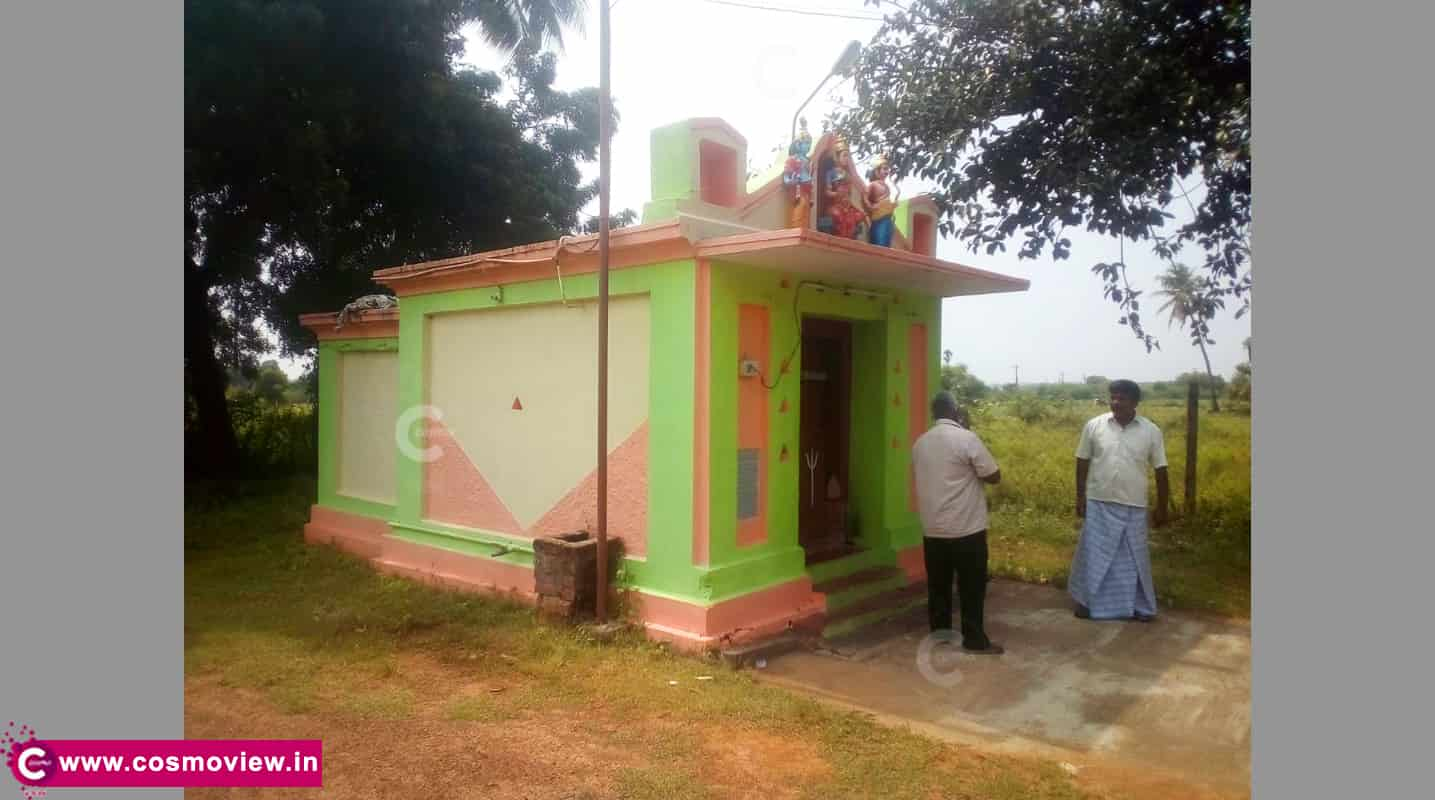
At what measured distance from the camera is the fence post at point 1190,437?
424 inches

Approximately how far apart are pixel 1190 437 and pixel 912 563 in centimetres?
539

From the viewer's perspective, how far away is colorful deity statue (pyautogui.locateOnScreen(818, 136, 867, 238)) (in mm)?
7066

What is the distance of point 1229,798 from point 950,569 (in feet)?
7.92

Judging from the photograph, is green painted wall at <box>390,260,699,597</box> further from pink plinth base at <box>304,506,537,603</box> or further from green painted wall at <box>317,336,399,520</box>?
green painted wall at <box>317,336,399,520</box>

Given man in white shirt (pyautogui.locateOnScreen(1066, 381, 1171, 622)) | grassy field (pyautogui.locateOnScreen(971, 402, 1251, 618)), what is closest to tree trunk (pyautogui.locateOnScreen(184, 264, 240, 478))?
grassy field (pyautogui.locateOnScreen(971, 402, 1251, 618))

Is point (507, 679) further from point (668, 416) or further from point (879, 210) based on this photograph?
point (879, 210)

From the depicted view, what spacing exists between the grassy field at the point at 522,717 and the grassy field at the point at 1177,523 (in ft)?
11.7

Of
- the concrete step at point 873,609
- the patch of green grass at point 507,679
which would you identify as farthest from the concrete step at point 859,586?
the patch of green grass at point 507,679

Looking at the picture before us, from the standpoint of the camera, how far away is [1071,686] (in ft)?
17.7

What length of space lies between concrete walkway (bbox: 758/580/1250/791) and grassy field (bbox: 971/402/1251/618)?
1176 mm

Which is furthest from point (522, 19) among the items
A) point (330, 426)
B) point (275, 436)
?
point (275, 436)

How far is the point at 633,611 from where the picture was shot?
625 cm

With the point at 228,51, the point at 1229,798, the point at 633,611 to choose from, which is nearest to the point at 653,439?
the point at 633,611

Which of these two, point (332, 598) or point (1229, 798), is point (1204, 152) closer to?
point (1229, 798)
